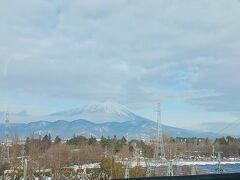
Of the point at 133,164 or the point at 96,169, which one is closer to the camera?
the point at 133,164

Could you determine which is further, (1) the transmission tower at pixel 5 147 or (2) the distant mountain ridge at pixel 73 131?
(2) the distant mountain ridge at pixel 73 131

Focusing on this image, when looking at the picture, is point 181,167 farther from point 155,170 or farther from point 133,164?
point 133,164

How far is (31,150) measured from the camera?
31.8ft

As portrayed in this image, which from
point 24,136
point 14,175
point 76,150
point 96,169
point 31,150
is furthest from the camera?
point 76,150

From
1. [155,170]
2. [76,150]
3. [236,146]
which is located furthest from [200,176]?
[236,146]

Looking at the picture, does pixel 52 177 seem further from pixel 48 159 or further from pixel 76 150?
pixel 76 150

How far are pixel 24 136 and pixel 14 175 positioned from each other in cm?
434

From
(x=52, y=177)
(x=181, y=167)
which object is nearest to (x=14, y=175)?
(x=52, y=177)

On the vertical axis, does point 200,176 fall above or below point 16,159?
above

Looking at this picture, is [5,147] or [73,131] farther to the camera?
[73,131]

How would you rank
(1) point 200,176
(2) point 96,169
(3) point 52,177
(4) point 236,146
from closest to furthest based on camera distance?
(1) point 200,176 < (3) point 52,177 < (2) point 96,169 < (4) point 236,146

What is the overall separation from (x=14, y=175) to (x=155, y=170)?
354 cm

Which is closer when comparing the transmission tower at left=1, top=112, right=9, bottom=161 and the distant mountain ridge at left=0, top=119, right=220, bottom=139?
the transmission tower at left=1, top=112, right=9, bottom=161

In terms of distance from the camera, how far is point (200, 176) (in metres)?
1.95
